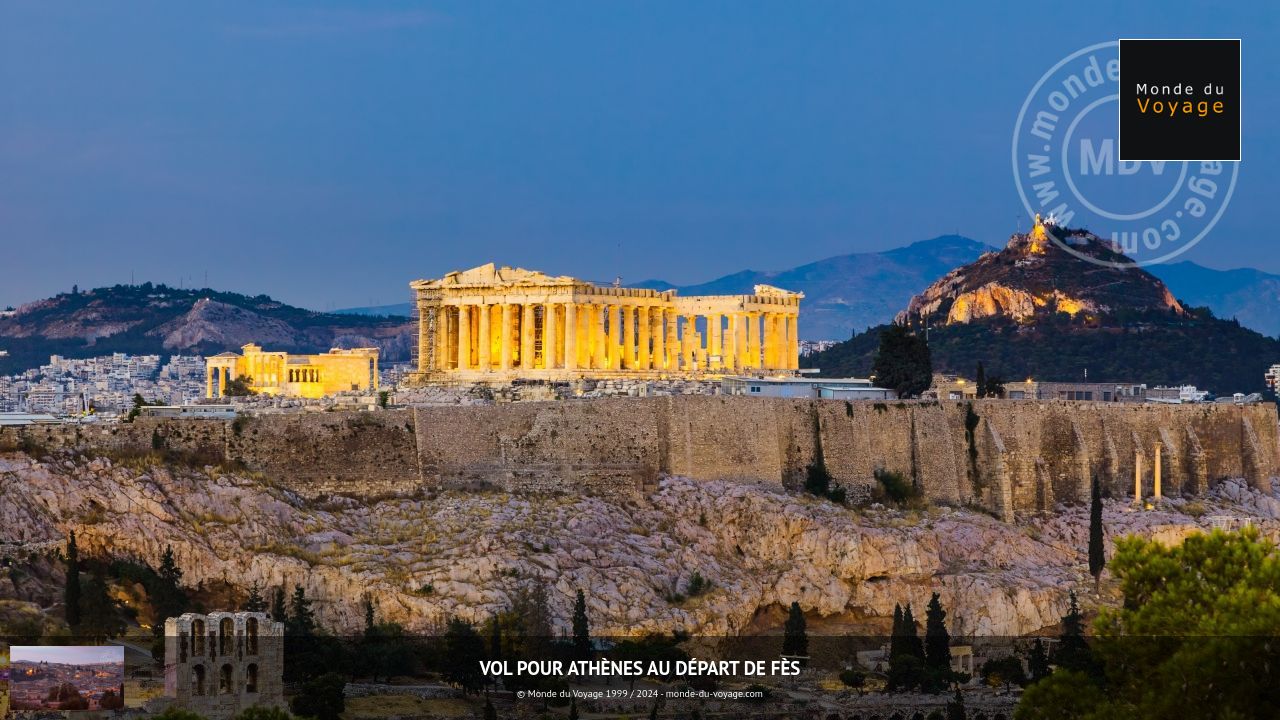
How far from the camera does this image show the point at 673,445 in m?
66.5

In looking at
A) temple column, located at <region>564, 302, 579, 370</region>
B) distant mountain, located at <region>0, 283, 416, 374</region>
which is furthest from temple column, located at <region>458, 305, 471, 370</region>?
distant mountain, located at <region>0, 283, 416, 374</region>

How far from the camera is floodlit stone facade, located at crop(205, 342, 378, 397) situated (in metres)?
84.3

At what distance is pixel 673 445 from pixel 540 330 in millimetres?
13292

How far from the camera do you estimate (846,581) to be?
64938mm

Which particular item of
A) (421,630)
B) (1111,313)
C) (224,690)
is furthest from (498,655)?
(1111,313)

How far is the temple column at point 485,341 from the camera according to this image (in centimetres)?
7725

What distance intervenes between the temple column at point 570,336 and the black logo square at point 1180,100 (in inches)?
830

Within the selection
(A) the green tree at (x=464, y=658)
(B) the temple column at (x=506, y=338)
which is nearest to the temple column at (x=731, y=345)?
(B) the temple column at (x=506, y=338)

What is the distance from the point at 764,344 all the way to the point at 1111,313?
1790 inches

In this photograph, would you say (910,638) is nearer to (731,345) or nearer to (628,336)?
(628,336)

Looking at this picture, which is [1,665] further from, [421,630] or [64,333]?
[64,333]

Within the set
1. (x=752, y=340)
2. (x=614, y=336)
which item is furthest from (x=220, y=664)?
(x=752, y=340)

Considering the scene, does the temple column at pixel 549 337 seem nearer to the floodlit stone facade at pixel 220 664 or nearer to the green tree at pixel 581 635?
the green tree at pixel 581 635

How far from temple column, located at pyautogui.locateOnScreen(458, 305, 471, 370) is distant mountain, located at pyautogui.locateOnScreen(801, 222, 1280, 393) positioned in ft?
111
